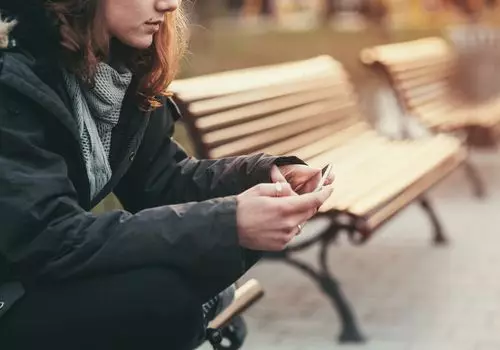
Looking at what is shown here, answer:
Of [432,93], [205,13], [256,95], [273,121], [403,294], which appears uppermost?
[256,95]

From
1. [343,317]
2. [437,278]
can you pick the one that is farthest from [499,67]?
[343,317]

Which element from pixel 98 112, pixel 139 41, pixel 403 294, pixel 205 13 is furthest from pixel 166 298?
pixel 205 13

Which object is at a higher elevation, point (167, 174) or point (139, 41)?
point (139, 41)

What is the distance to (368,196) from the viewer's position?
443 cm

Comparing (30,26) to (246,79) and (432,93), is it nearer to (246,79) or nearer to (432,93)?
(246,79)

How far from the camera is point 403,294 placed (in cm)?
537

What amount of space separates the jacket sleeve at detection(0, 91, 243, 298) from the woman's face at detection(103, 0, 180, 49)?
33cm

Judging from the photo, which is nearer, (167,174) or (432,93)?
(167,174)

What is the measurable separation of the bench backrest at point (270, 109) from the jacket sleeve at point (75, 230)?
1779 millimetres

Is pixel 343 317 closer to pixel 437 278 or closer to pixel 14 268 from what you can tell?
pixel 437 278

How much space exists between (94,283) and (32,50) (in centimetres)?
51

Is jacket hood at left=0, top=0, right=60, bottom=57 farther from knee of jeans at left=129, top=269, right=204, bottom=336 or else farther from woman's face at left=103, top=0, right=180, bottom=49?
knee of jeans at left=129, top=269, right=204, bottom=336

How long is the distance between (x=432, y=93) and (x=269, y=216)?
6.59 meters

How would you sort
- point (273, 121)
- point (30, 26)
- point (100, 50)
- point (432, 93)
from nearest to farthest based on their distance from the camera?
1. point (30, 26)
2. point (100, 50)
3. point (273, 121)
4. point (432, 93)
